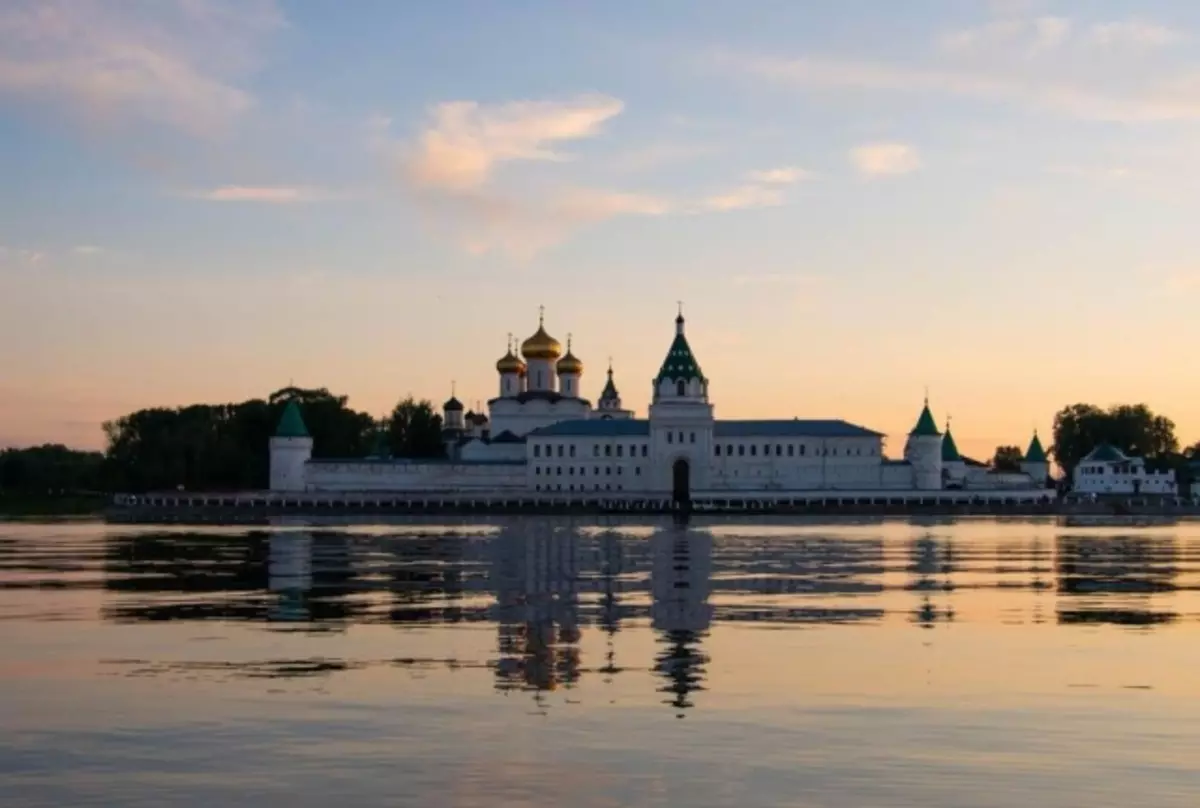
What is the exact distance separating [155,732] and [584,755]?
10.7 feet

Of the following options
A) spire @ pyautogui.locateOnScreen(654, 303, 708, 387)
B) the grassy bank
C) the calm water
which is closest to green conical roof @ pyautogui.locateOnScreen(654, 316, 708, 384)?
spire @ pyautogui.locateOnScreen(654, 303, 708, 387)

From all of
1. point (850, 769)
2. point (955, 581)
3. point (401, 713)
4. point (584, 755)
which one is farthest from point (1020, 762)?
point (955, 581)

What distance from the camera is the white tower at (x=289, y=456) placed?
99.5 m

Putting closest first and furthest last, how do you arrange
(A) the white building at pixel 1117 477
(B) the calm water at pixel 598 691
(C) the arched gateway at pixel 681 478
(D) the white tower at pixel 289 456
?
(B) the calm water at pixel 598 691 < (D) the white tower at pixel 289 456 < (C) the arched gateway at pixel 681 478 < (A) the white building at pixel 1117 477

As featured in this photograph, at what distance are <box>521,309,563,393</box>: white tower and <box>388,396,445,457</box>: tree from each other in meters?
7.40

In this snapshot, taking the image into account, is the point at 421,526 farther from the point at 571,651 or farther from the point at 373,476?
the point at 571,651

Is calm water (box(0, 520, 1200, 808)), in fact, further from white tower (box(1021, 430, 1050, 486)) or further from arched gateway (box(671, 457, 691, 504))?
white tower (box(1021, 430, 1050, 486))

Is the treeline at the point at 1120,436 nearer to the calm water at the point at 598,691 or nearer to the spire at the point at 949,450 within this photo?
the spire at the point at 949,450

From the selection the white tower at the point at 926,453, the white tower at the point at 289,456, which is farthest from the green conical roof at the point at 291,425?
the white tower at the point at 926,453

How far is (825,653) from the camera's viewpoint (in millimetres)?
18125

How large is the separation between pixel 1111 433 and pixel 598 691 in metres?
128

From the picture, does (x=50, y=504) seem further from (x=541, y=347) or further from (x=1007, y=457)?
(x=1007, y=457)

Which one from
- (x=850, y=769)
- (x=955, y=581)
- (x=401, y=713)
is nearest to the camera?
(x=850, y=769)

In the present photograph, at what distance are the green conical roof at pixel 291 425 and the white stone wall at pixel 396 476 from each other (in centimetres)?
203
